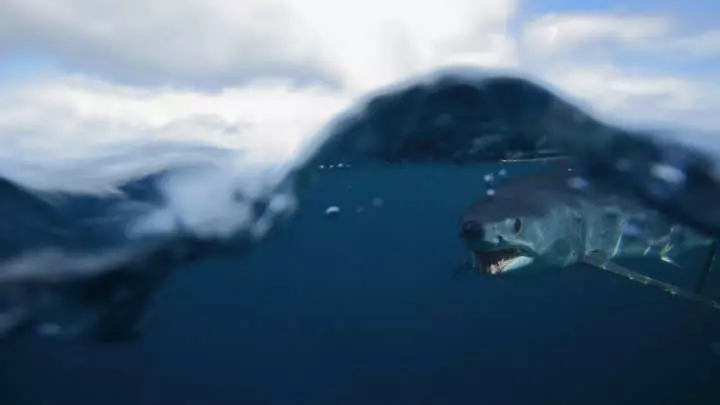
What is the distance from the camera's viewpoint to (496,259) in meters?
6.86

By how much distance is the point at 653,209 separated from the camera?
7512mm

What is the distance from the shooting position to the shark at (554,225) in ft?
21.1

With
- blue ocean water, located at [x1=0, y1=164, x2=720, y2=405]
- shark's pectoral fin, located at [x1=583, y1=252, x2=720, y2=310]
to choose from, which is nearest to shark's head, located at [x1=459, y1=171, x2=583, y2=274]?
shark's pectoral fin, located at [x1=583, y1=252, x2=720, y2=310]

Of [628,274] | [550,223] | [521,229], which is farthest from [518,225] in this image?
[628,274]

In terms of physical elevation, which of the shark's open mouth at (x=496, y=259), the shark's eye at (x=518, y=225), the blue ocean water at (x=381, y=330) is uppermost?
the shark's eye at (x=518, y=225)

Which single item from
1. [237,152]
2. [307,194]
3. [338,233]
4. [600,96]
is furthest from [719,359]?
[237,152]

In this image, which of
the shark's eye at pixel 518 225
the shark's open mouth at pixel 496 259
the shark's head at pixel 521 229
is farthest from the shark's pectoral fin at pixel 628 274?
the shark's eye at pixel 518 225

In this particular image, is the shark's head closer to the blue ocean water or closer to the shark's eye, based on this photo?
the shark's eye

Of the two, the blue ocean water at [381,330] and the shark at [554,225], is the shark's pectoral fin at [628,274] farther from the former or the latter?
the blue ocean water at [381,330]

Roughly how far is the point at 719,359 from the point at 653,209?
14.1ft

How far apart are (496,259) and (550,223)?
91cm

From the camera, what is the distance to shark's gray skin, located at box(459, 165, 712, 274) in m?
6.42

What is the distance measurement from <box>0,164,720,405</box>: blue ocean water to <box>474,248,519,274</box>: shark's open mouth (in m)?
0.54

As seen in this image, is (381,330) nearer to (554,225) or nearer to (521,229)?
(521,229)
